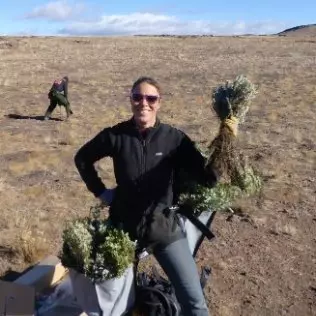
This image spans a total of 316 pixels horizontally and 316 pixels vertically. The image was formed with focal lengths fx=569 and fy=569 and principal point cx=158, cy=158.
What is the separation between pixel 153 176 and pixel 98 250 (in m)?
0.63

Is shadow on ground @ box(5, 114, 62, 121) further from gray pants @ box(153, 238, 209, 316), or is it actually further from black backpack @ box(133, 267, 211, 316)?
gray pants @ box(153, 238, 209, 316)

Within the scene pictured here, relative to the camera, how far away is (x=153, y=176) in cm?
349

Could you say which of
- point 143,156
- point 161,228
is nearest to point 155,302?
point 161,228

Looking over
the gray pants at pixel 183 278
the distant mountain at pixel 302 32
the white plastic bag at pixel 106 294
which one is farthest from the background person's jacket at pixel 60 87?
the distant mountain at pixel 302 32

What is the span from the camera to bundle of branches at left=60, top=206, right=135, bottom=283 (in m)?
3.51

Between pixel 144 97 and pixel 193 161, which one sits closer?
pixel 144 97

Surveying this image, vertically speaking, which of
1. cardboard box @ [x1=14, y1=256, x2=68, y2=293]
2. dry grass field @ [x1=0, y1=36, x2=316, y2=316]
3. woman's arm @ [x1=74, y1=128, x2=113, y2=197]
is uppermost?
woman's arm @ [x1=74, y1=128, x2=113, y2=197]

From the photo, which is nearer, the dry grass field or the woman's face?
the woman's face

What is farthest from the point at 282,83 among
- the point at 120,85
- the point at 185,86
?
the point at 120,85

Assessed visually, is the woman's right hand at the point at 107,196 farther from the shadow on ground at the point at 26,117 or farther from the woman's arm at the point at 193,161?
the shadow on ground at the point at 26,117

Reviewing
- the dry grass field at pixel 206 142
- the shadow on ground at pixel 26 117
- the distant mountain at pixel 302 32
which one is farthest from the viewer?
the distant mountain at pixel 302 32

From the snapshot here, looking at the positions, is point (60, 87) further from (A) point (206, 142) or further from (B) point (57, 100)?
(A) point (206, 142)

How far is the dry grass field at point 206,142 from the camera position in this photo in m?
5.36

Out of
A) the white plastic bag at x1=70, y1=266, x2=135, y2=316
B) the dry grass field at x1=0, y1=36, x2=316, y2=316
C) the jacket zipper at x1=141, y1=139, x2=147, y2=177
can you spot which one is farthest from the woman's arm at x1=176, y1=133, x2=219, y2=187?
the dry grass field at x1=0, y1=36, x2=316, y2=316
